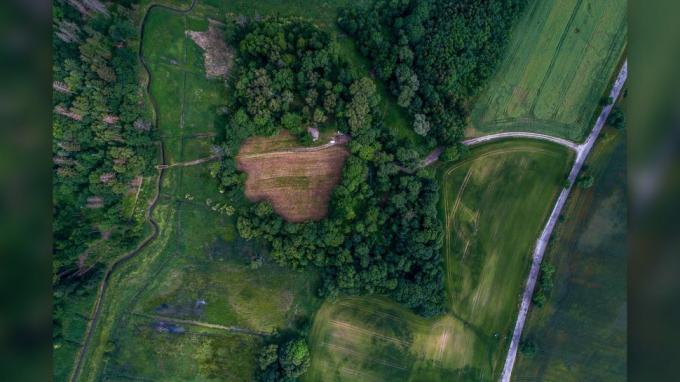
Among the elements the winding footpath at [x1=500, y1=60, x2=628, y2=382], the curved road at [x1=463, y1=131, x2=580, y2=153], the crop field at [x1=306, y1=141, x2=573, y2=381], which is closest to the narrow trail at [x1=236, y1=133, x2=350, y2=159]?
the crop field at [x1=306, y1=141, x2=573, y2=381]

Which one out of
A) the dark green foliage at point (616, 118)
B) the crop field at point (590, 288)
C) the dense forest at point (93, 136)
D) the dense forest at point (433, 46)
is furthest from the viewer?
the crop field at point (590, 288)

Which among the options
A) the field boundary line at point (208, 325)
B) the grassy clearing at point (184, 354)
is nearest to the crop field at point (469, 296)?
the field boundary line at point (208, 325)

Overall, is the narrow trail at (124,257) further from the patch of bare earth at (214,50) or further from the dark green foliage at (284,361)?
the dark green foliage at (284,361)

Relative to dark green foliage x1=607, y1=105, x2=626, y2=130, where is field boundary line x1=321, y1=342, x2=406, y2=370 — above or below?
below

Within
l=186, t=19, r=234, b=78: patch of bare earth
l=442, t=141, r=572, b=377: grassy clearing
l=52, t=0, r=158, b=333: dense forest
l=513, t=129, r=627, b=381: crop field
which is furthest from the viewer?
l=513, t=129, r=627, b=381: crop field

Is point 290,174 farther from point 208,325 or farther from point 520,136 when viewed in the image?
point 520,136

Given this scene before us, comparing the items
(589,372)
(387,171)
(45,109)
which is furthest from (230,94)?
(589,372)

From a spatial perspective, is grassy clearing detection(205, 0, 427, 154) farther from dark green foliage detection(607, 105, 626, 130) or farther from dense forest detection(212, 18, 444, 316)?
dark green foliage detection(607, 105, 626, 130)
